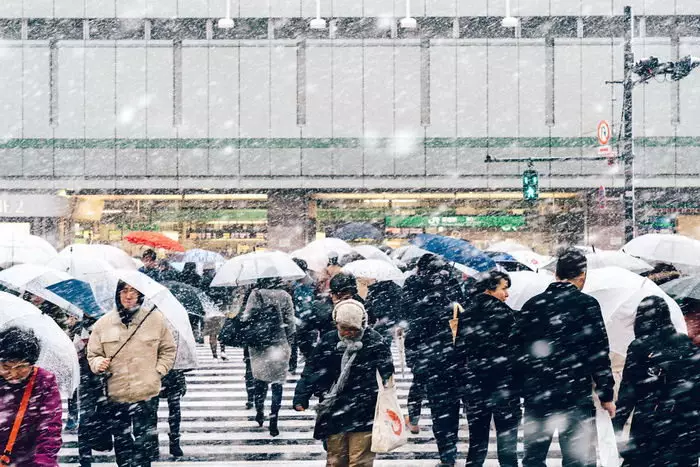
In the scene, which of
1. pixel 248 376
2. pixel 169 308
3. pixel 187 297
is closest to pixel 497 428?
pixel 169 308

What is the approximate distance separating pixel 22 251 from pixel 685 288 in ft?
29.7

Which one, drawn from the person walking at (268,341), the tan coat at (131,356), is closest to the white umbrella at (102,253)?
the person walking at (268,341)

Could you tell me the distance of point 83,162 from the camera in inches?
1248

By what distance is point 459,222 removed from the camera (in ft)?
108

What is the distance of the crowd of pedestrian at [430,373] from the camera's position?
480 centimetres

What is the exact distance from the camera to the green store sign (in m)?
33.0

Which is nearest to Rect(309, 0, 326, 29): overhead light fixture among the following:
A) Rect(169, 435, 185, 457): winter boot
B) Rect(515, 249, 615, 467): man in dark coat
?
Rect(169, 435, 185, 457): winter boot

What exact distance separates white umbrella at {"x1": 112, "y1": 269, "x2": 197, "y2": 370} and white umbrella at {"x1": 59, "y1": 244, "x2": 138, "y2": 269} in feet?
10.6

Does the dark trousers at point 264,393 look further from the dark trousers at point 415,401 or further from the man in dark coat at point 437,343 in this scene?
the man in dark coat at point 437,343

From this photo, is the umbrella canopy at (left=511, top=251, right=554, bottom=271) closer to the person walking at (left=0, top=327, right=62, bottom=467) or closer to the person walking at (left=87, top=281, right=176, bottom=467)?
the person walking at (left=87, top=281, right=176, bottom=467)

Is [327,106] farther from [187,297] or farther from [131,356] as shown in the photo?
[131,356]

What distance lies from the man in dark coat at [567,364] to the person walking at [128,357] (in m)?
3.09

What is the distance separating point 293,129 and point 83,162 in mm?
8929

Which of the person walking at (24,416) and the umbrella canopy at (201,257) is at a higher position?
the person walking at (24,416)
